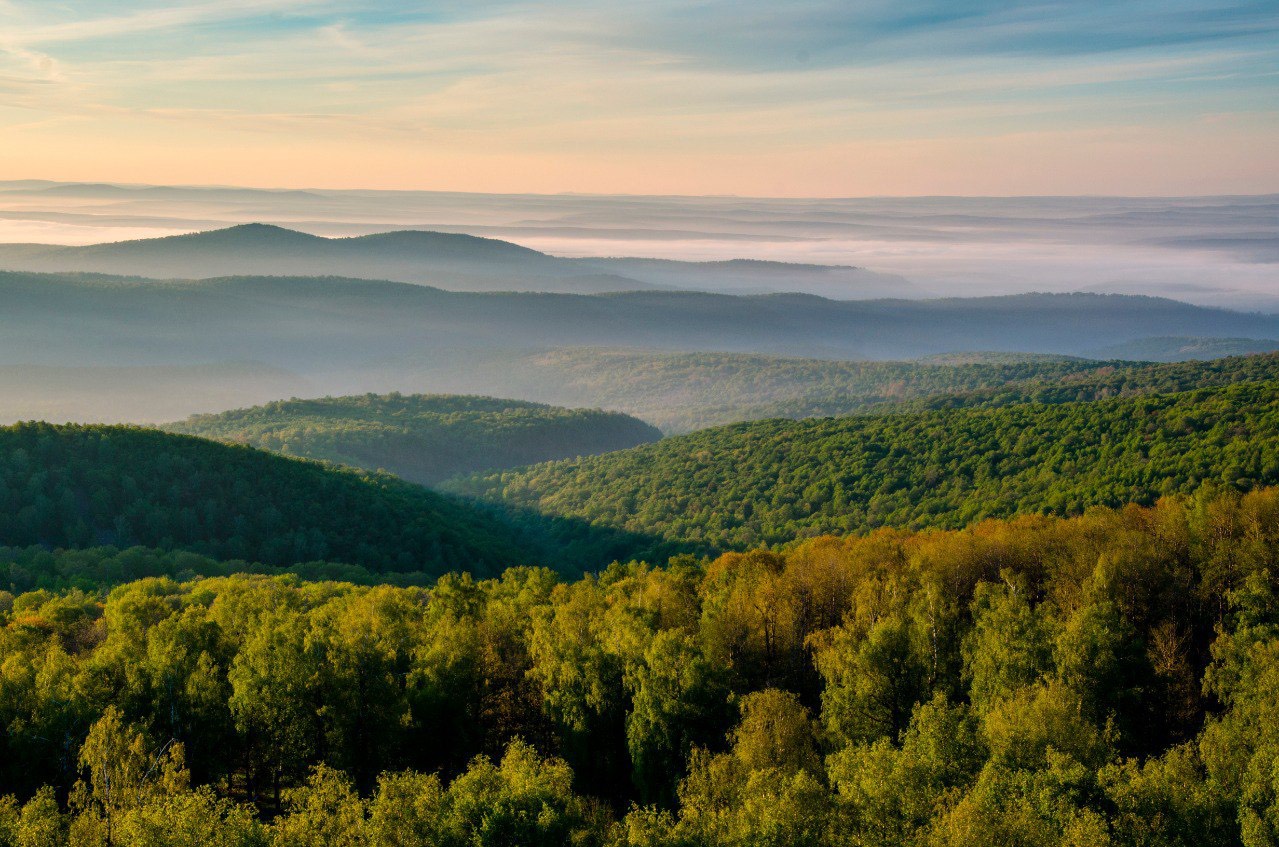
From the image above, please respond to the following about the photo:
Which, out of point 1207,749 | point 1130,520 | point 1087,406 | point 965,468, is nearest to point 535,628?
point 1207,749

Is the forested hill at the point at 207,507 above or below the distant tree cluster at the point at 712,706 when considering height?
below

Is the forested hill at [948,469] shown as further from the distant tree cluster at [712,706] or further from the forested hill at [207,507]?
the distant tree cluster at [712,706]

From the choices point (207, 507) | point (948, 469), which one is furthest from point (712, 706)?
point (207, 507)

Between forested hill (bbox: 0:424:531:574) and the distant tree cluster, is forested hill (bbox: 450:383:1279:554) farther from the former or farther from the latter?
the distant tree cluster

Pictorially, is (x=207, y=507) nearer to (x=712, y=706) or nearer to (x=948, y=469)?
(x=948, y=469)

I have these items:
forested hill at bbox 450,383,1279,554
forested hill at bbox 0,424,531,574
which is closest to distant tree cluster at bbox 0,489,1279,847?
forested hill at bbox 450,383,1279,554

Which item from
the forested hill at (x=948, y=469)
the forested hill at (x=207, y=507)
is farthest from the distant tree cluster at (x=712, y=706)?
the forested hill at (x=207, y=507)
